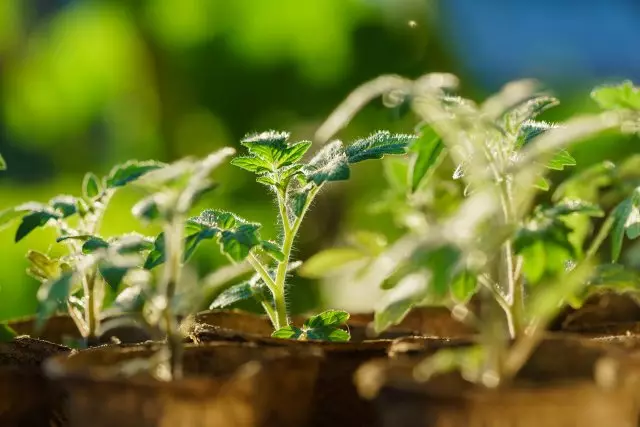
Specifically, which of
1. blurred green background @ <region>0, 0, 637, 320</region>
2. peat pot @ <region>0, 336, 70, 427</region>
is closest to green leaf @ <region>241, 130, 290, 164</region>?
peat pot @ <region>0, 336, 70, 427</region>

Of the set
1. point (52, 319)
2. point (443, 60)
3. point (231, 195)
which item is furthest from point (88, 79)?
point (52, 319)

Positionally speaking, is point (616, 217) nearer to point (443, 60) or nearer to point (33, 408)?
point (33, 408)

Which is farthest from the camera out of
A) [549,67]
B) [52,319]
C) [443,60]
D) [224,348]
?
[443,60]

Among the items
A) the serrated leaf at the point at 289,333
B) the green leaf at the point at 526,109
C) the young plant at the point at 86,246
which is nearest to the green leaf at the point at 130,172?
the young plant at the point at 86,246

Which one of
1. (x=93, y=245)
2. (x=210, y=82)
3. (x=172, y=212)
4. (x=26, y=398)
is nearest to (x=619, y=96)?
(x=172, y=212)

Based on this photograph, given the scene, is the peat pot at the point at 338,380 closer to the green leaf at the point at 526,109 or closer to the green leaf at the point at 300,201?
the green leaf at the point at 300,201

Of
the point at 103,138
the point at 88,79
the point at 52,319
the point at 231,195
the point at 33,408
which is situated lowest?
the point at 33,408

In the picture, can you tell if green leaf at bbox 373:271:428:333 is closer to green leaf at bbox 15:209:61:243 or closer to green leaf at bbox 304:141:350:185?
green leaf at bbox 304:141:350:185
